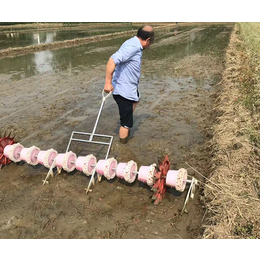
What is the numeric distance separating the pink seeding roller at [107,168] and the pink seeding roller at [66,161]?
0.44m

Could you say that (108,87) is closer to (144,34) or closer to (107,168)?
(144,34)

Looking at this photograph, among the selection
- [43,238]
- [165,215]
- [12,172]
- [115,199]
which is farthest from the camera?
[12,172]

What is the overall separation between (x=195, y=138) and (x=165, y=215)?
7.59 feet

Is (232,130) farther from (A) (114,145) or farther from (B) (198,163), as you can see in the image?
(A) (114,145)

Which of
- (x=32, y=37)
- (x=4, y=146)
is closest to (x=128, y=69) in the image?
(x=4, y=146)

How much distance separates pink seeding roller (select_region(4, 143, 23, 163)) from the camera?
398cm

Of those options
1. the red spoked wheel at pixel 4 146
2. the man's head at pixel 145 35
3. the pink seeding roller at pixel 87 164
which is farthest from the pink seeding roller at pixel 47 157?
the man's head at pixel 145 35

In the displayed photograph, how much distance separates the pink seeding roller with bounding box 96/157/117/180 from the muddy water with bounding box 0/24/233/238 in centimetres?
26

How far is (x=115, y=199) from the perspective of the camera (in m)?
3.45

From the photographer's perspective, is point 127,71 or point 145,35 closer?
point 145,35

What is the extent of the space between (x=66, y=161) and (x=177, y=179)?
5.25 ft

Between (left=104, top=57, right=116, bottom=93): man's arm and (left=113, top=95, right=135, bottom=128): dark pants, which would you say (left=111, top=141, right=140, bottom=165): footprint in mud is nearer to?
(left=113, top=95, right=135, bottom=128): dark pants

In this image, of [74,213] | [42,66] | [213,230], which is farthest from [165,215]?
[42,66]

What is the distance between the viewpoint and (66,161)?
3.67 metres
